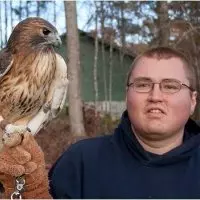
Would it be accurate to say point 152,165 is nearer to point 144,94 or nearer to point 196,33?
point 144,94

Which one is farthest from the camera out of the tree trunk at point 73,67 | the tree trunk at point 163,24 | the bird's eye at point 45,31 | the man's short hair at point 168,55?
the tree trunk at point 163,24

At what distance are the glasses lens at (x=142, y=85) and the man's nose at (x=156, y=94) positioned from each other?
0.11ft

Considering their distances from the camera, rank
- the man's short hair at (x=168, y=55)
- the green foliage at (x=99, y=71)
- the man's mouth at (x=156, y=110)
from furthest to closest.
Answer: the green foliage at (x=99, y=71) → the man's short hair at (x=168, y=55) → the man's mouth at (x=156, y=110)

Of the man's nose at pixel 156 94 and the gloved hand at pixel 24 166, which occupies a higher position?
the man's nose at pixel 156 94

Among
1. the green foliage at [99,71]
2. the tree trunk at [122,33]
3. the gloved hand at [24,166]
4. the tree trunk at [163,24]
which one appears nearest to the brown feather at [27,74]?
the gloved hand at [24,166]

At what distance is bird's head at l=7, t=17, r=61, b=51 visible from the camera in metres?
4.24

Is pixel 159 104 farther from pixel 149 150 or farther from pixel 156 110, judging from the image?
pixel 149 150

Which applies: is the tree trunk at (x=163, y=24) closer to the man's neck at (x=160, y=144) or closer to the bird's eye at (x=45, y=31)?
the bird's eye at (x=45, y=31)

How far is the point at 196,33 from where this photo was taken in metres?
17.7

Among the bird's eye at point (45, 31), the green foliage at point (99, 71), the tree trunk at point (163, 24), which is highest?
the tree trunk at point (163, 24)

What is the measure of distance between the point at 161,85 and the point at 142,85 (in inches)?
4.5

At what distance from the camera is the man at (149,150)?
2756 mm

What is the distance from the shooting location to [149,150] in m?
2.88

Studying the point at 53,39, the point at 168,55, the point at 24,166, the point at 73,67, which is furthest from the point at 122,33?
the point at 24,166
